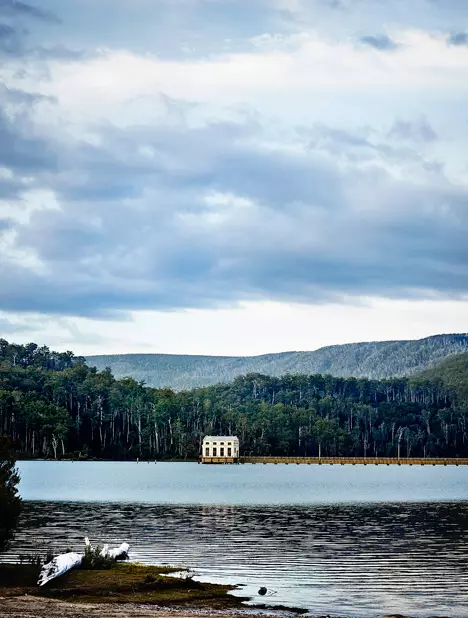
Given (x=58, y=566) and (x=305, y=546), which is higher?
(x=58, y=566)

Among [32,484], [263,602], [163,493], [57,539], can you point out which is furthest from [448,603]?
[32,484]

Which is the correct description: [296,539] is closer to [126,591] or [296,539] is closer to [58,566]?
[58,566]

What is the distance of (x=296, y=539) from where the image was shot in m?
76.0

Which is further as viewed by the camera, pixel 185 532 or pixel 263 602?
pixel 185 532

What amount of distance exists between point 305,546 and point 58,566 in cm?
2522

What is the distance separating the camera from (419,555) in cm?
6575

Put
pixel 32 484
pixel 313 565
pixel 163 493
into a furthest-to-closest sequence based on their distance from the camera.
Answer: pixel 32 484, pixel 163 493, pixel 313 565

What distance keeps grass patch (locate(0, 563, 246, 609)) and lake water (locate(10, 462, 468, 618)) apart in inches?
108

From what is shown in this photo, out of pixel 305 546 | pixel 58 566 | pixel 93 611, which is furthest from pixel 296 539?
pixel 93 611

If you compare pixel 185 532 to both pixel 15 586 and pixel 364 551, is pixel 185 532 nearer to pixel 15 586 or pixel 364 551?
pixel 364 551

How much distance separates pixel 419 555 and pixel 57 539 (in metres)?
24.7

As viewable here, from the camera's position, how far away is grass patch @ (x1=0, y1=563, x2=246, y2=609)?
45.5 meters

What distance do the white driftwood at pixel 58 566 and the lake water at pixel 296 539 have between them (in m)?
7.43

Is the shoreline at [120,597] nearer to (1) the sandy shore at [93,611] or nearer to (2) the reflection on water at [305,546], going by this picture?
(1) the sandy shore at [93,611]
